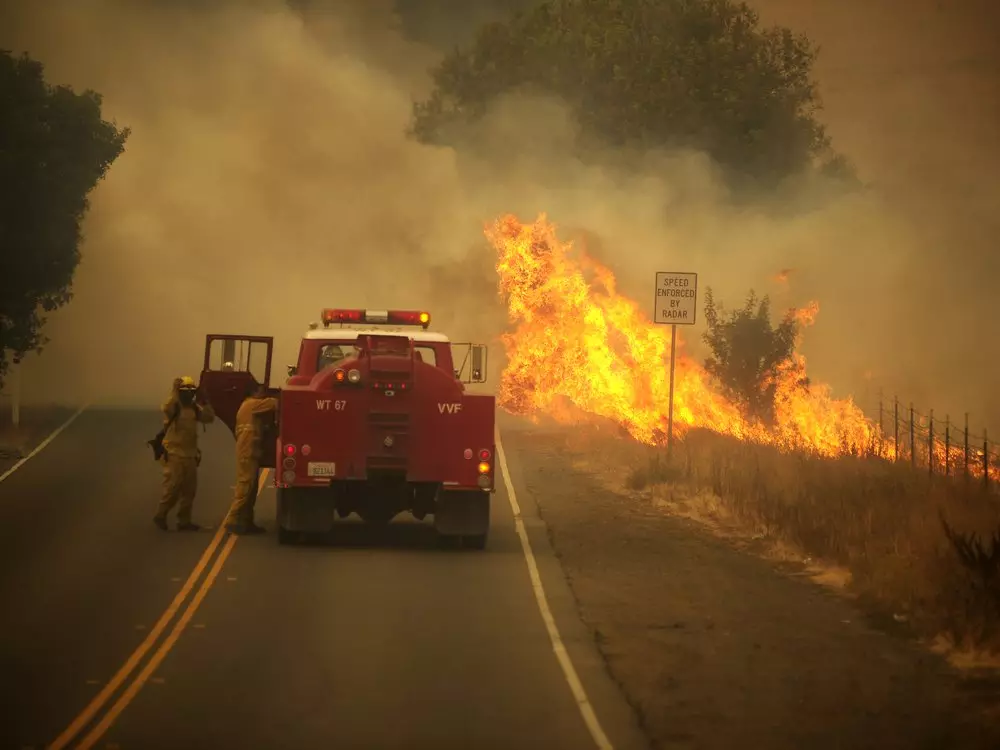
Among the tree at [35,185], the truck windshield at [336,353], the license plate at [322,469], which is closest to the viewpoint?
the license plate at [322,469]

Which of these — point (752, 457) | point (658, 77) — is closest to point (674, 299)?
point (752, 457)

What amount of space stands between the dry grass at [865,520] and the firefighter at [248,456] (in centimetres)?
654

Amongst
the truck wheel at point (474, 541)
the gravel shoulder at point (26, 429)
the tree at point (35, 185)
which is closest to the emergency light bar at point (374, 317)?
the truck wheel at point (474, 541)

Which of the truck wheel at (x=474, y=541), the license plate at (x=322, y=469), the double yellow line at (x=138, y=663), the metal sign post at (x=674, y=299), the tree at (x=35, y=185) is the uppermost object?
the tree at (x=35, y=185)

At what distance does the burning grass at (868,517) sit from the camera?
15555mm

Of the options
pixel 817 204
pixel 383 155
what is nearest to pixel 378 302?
pixel 383 155

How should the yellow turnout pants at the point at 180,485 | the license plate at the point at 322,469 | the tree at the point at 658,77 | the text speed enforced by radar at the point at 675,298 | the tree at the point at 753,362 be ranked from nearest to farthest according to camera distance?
the license plate at the point at 322,469 → the yellow turnout pants at the point at 180,485 → the text speed enforced by radar at the point at 675,298 → the tree at the point at 753,362 → the tree at the point at 658,77

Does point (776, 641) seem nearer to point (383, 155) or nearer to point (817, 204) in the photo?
point (383, 155)

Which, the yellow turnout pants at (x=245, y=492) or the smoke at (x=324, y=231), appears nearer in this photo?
the yellow turnout pants at (x=245, y=492)

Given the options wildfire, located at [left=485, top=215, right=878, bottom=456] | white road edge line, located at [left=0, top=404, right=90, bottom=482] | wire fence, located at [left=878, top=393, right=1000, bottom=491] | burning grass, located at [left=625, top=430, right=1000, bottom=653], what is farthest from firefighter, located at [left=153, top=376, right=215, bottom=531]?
wildfire, located at [left=485, top=215, right=878, bottom=456]

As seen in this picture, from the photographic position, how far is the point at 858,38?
77.8m

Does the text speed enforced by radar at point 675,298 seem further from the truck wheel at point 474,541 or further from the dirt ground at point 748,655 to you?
the truck wheel at point 474,541

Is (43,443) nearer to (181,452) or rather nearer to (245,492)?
(181,452)

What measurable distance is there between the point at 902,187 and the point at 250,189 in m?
36.1
